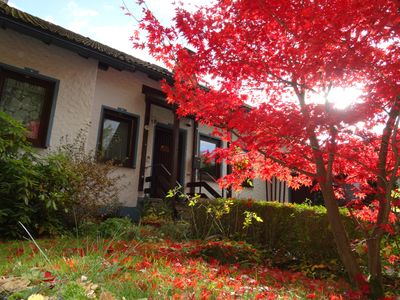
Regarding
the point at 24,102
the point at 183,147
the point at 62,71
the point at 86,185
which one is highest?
the point at 62,71

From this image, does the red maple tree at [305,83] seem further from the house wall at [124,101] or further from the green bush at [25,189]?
the house wall at [124,101]

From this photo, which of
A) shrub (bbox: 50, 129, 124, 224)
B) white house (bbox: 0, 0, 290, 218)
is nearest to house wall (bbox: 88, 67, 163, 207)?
white house (bbox: 0, 0, 290, 218)

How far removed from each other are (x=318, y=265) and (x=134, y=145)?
19.2ft

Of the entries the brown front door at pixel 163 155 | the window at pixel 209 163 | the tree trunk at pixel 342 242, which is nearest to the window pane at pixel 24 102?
the brown front door at pixel 163 155

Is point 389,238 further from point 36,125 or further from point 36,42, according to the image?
point 36,42

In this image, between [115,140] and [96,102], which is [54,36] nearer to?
[96,102]

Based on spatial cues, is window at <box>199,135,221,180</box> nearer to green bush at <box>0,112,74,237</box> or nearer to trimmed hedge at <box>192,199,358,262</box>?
trimmed hedge at <box>192,199,358,262</box>

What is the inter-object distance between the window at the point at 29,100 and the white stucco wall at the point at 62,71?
7.4 inches

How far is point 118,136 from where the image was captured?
8.88 m

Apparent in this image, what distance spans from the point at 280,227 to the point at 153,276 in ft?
11.2

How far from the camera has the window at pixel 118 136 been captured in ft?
28.0

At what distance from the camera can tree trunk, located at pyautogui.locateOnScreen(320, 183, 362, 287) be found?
342cm

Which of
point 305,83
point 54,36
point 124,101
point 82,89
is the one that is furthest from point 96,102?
point 305,83

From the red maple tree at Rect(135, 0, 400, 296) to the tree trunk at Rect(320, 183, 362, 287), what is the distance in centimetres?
1
